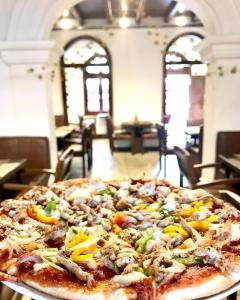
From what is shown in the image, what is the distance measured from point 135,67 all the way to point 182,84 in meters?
1.77

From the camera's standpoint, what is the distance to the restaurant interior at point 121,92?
11.7 ft

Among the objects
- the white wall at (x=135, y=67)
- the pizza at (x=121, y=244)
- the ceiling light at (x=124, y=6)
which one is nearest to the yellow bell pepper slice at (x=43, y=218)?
the pizza at (x=121, y=244)

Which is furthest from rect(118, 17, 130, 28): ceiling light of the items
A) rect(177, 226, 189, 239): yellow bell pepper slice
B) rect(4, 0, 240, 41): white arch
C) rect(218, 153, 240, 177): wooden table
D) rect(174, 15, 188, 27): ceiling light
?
rect(177, 226, 189, 239): yellow bell pepper slice

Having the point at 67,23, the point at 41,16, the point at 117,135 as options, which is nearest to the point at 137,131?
the point at 117,135

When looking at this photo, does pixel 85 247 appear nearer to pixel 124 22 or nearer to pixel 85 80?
pixel 124 22

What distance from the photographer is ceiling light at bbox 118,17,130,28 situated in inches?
309

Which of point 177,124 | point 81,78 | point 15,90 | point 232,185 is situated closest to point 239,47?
point 232,185

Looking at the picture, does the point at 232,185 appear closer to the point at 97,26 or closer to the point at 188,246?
the point at 188,246

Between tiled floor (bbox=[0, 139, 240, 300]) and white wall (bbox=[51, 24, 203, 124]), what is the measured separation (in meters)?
1.36

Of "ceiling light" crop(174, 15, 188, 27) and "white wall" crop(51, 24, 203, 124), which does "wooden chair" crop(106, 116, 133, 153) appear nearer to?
"white wall" crop(51, 24, 203, 124)

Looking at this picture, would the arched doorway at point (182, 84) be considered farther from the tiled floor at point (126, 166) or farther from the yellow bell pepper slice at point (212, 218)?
the yellow bell pepper slice at point (212, 218)

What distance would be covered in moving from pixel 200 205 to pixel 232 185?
1711mm

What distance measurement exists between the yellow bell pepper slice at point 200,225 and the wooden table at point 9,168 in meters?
1.92

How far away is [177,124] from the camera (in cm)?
1020
